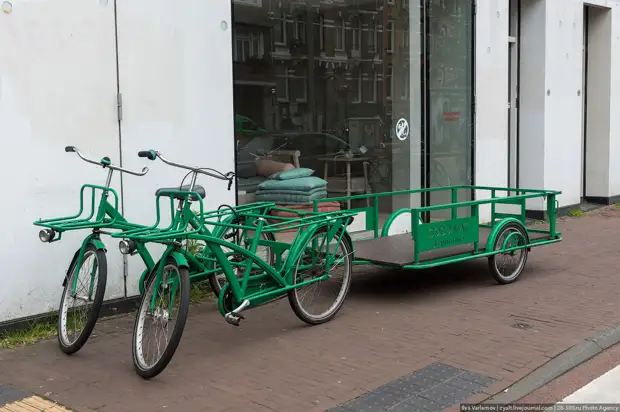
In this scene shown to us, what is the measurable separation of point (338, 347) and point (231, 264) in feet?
3.41

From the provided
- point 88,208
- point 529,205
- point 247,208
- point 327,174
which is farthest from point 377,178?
point 88,208

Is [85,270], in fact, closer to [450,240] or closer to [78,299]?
[78,299]

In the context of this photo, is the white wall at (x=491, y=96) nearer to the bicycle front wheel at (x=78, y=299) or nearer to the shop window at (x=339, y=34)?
the shop window at (x=339, y=34)

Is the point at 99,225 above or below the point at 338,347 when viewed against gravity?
above

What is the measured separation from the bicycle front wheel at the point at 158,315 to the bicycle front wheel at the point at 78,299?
0.50 m

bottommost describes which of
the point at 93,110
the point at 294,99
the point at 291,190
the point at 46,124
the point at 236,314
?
the point at 236,314

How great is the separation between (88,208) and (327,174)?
4.13 meters

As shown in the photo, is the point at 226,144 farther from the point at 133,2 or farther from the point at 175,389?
the point at 175,389

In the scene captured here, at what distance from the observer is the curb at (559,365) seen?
446cm

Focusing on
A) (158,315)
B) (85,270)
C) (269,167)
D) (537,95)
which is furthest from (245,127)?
(537,95)

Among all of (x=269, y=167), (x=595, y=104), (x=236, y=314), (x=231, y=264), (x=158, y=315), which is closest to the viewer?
(x=158, y=315)

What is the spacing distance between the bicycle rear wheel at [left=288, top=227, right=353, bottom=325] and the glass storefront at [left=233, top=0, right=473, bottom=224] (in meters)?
3.03

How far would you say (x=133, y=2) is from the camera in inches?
251

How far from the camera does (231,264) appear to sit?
547 centimetres
